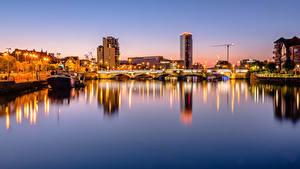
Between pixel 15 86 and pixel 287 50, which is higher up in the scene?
pixel 287 50

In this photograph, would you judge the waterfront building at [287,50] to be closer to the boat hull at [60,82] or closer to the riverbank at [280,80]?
the riverbank at [280,80]

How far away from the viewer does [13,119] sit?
18.6 meters

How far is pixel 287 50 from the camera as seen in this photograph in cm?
7719

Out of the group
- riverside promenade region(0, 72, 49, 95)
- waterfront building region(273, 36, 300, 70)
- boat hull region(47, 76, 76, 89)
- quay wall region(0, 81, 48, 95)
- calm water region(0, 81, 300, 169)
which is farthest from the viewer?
waterfront building region(273, 36, 300, 70)

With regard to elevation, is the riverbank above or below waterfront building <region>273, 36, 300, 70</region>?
below

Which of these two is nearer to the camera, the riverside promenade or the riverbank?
the riverside promenade

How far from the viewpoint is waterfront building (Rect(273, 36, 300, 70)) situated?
70.6 metres

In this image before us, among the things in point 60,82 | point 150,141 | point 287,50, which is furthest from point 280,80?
point 150,141

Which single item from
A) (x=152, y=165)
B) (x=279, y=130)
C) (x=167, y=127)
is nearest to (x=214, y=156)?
(x=152, y=165)

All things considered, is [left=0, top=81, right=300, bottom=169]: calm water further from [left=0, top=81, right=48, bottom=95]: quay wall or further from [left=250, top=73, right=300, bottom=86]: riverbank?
[left=250, top=73, right=300, bottom=86]: riverbank

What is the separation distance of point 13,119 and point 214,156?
16307mm

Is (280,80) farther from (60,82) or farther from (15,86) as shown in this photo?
(15,86)

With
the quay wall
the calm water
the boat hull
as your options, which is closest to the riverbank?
the calm water

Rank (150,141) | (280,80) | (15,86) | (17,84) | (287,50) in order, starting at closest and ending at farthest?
1. (150,141)
2. (15,86)
3. (17,84)
4. (280,80)
5. (287,50)
